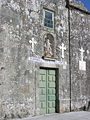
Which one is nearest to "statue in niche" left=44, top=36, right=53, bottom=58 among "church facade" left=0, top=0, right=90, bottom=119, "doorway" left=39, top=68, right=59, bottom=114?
"church facade" left=0, top=0, right=90, bottom=119

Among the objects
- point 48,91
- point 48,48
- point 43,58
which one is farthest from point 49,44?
point 48,91

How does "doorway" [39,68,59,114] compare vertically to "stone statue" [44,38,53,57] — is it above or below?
below

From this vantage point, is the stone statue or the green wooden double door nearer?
the green wooden double door

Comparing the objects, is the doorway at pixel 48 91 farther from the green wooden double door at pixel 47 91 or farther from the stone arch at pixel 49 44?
the stone arch at pixel 49 44

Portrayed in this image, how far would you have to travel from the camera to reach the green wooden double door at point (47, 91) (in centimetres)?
1032

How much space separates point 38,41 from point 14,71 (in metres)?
1.88

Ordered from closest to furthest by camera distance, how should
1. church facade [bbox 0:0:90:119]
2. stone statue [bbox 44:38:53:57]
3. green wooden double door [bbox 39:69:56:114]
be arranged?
church facade [bbox 0:0:90:119], green wooden double door [bbox 39:69:56:114], stone statue [bbox 44:38:53:57]

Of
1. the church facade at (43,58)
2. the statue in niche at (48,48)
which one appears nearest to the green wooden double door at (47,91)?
the church facade at (43,58)

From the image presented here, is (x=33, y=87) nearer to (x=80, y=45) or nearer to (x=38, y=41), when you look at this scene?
(x=38, y=41)

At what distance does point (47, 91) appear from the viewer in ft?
34.6

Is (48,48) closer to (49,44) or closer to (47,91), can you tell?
(49,44)

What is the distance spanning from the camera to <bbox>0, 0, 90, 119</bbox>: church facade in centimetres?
925

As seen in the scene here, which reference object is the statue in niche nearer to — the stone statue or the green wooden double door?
the stone statue

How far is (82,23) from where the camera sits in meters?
12.7
